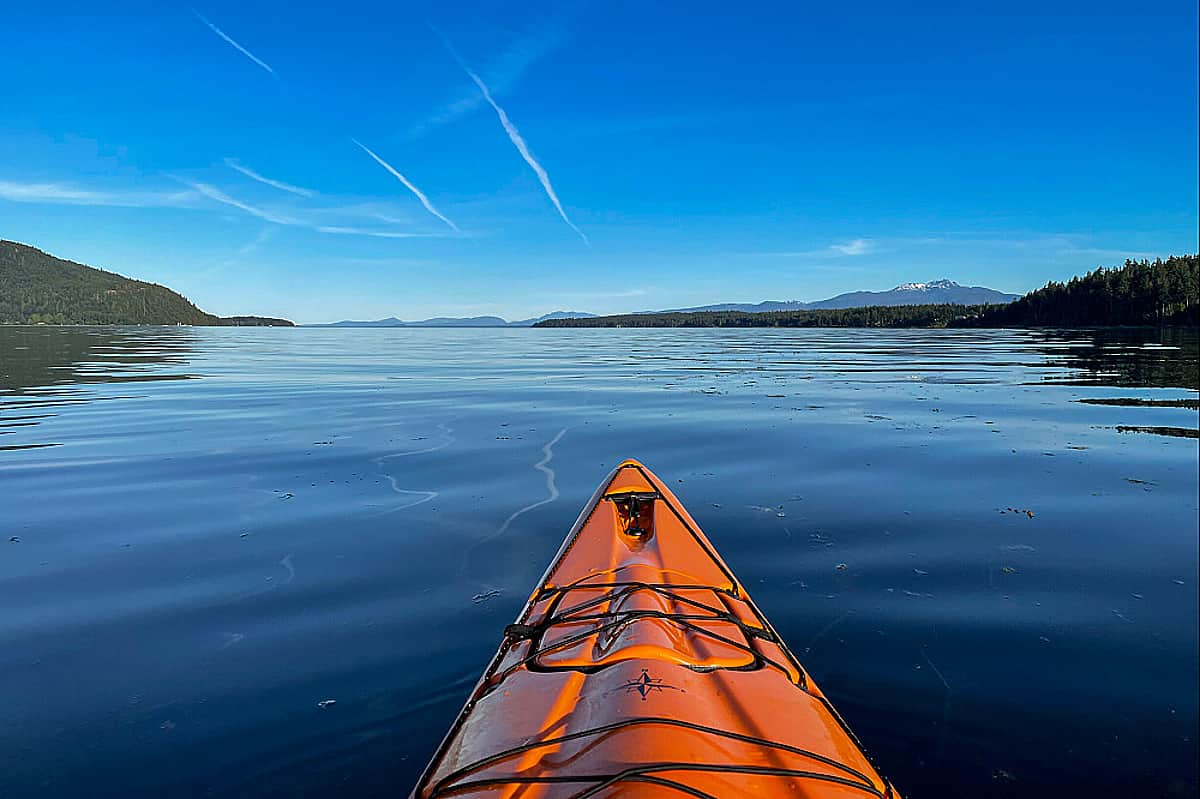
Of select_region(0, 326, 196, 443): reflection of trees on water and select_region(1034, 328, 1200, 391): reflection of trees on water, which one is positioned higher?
select_region(0, 326, 196, 443): reflection of trees on water

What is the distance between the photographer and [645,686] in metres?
2.65

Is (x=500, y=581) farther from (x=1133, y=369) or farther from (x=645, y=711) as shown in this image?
(x=1133, y=369)

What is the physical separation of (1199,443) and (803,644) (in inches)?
357

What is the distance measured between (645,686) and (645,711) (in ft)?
0.57

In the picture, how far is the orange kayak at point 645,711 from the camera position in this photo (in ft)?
7.27

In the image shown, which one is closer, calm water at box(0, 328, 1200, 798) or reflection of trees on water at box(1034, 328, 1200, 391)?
calm water at box(0, 328, 1200, 798)

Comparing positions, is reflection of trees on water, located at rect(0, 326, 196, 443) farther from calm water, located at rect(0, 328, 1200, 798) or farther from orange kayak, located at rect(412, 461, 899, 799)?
orange kayak, located at rect(412, 461, 899, 799)

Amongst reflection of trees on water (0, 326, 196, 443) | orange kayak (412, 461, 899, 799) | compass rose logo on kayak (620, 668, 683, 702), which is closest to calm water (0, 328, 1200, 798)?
reflection of trees on water (0, 326, 196, 443)

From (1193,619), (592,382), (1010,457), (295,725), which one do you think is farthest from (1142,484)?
(592,382)

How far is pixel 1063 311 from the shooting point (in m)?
89.2

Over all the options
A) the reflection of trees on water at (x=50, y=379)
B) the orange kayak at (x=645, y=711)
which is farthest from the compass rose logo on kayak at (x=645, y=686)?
the reflection of trees on water at (x=50, y=379)

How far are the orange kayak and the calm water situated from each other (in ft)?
2.45

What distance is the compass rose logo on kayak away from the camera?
262 centimetres

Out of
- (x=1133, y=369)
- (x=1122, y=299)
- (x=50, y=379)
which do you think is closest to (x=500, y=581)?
(x=50, y=379)
